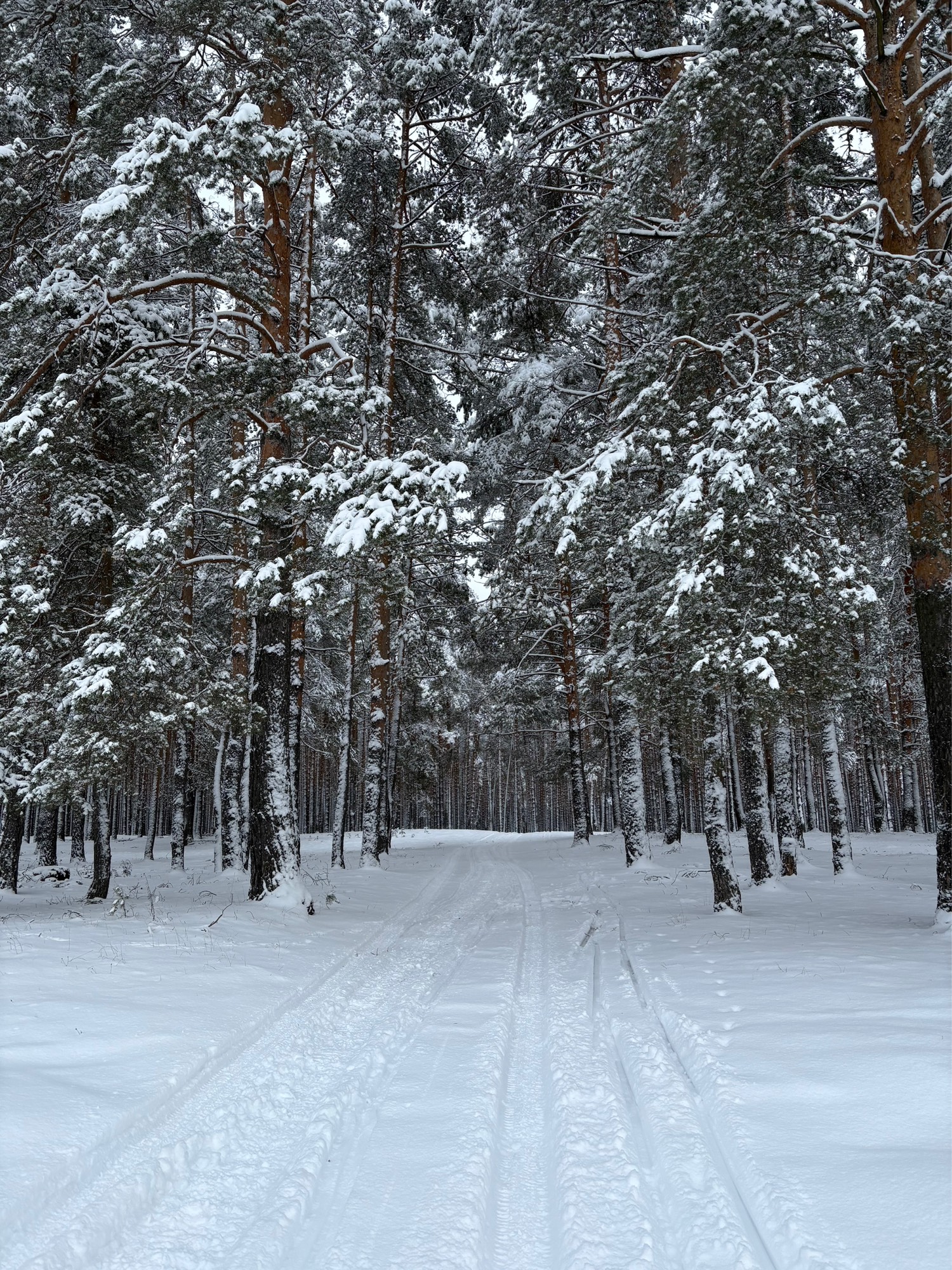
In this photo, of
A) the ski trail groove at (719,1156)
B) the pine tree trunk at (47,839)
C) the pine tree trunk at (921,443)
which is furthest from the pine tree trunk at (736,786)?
the pine tree trunk at (47,839)

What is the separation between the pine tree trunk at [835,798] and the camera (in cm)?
1479

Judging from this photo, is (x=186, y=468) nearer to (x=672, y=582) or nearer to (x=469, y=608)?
(x=672, y=582)

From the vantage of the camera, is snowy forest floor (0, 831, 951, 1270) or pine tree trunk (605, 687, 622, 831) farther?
pine tree trunk (605, 687, 622, 831)

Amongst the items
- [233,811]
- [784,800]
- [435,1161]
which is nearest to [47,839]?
[233,811]

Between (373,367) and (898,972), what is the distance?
58.9ft

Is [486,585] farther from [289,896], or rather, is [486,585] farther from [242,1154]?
[242,1154]

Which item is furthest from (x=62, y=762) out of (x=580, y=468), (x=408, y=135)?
(x=408, y=135)

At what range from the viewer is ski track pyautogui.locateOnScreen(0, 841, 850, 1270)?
302 centimetres

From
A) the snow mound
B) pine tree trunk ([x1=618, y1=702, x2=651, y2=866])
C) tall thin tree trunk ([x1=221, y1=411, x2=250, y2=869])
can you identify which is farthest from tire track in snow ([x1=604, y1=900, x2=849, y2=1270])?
tall thin tree trunk ([x1=221, y1=411, x2=250, y2=869])

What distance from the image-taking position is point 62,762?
34.2ft

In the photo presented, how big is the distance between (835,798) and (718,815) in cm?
581

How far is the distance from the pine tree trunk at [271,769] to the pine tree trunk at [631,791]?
831 cm

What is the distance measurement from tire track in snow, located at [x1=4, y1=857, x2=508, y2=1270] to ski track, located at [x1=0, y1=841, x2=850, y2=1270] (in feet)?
0.04

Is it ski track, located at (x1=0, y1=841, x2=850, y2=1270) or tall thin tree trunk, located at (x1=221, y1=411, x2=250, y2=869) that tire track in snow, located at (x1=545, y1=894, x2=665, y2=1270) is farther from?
tall thin tree trunk, located at (x1=221, y1=411, x2=250, y2=869)
